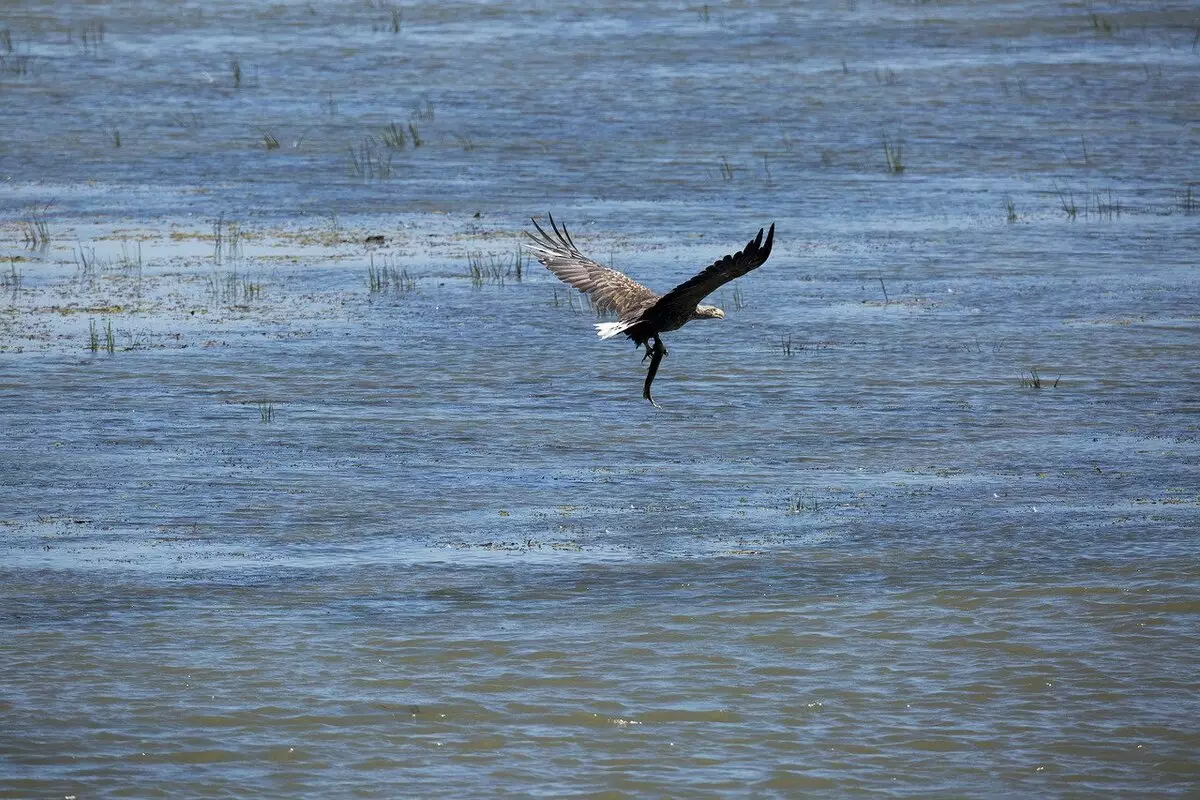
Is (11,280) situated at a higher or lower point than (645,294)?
lower

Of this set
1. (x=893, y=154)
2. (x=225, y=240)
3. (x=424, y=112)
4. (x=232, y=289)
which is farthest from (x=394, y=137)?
(x=232, y=289)

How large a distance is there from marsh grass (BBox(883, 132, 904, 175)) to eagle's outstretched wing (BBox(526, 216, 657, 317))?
26.5 feet

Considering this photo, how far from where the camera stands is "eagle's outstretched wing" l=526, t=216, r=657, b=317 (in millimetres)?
8398

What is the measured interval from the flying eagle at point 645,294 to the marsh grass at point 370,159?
7.81 metres

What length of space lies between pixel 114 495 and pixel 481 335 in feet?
11.5

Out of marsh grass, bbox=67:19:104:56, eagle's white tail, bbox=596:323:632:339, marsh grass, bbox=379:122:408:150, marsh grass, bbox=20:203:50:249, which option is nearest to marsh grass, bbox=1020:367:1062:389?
eagle's white tail, bbox=596:323:632:339

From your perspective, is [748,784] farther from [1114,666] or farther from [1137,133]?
[1137,133]

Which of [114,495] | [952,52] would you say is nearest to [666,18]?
[952,52]

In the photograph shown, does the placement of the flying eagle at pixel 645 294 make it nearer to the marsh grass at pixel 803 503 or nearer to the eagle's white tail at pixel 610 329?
the eagle's white tail at pixel 610 329

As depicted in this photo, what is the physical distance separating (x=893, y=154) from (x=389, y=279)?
5.97 meters

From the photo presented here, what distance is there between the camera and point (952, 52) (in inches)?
918

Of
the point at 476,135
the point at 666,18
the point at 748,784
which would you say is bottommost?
the point at 748,784

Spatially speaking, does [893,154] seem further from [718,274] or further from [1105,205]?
[718,274]

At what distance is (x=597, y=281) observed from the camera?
28.6 feet
